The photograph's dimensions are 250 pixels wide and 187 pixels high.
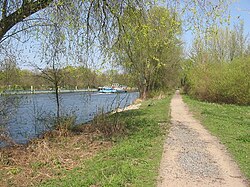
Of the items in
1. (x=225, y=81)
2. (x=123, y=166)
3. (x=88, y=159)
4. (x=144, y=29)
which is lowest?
(x=88, y=159)

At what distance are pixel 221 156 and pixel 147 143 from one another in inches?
87.0

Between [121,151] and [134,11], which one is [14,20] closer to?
[134,11]

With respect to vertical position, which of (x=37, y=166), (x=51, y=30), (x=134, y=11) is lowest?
(x=37, y=166)

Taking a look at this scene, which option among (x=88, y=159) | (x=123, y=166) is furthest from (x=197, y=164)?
(x=88, y=159)

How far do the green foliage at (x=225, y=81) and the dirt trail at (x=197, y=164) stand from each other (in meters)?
17.4

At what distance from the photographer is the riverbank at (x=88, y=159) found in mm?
6008

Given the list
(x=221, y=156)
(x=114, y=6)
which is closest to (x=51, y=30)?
(x=114, y=6)

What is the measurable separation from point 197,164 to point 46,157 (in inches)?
148

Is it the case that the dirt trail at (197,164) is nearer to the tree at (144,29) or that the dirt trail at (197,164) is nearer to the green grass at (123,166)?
the green grass at (123,166)

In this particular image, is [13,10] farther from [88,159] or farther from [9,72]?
[88,159]

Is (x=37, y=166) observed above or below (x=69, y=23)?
below

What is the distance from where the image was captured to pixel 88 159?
7.73 m

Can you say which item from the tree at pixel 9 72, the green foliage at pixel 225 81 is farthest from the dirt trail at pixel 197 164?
the green foliage at pixel 225 81

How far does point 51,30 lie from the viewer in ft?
28.5
